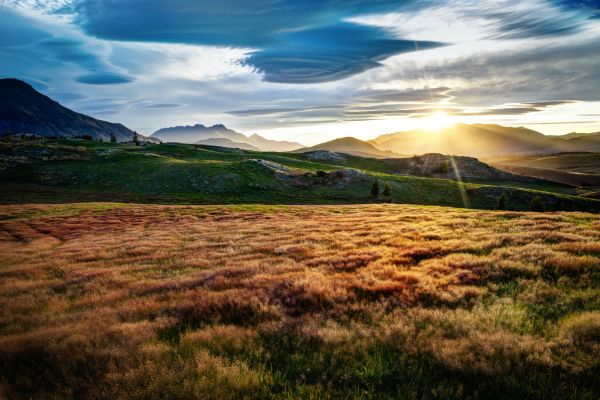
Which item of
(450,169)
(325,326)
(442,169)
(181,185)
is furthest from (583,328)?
(450,169)

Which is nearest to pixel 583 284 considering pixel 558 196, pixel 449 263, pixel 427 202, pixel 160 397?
pixel 449 263

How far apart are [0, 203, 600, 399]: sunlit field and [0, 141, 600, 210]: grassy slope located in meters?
61.4

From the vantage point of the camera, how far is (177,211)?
1981 inches

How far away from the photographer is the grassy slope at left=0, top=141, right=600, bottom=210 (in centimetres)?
7675

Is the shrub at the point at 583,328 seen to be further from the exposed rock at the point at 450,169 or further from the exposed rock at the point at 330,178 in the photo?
the exposed rock at the point at 450,169

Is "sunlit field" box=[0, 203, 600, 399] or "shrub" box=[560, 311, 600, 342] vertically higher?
"shrub" box=[560, 311, 600, 342]

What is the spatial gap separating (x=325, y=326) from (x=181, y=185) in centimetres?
8300

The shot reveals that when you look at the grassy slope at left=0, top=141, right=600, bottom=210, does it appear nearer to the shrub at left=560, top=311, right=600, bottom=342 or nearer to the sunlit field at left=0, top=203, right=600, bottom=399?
the sunlit field at left=0, top=203, right=600, bottom=399

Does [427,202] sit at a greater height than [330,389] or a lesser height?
lesser

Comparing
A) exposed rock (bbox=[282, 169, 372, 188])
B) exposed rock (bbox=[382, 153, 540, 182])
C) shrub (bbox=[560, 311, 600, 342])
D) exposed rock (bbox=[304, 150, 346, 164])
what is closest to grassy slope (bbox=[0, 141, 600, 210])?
exposed rock (bbox=[282, 169, 372, 188])

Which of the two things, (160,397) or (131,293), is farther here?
(131,293)

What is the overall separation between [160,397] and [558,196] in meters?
113

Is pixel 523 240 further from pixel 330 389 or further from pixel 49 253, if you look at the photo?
pixel 49 253

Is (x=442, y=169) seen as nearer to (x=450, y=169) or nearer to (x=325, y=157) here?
(x=450, y=169)
